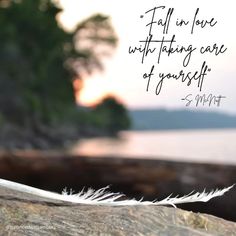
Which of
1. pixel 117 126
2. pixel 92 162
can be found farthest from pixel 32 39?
pixel 92 162

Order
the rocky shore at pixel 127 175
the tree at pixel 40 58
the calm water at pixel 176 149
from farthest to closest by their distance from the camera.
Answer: the tree at pixel 40 58 → the calm water at pixel 176 149 → the rocky shore at pixel 127 175

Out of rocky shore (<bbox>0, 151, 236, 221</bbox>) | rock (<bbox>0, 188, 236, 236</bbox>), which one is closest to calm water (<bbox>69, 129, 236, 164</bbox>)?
rocky shore (<bbox>0, 151, 236, 221</bbox>)

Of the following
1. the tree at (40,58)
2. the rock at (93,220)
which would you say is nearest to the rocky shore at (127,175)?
the rock at (93,220)

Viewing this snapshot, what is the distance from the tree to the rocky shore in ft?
98.4

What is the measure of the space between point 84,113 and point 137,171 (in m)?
52.7

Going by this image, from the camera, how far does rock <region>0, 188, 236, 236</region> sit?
1606mm

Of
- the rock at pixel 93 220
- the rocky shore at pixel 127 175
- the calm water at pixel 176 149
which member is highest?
the rock at pixel 93 220

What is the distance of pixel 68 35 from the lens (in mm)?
41969

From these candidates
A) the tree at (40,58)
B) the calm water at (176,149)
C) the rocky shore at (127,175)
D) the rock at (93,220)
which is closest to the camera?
the rock at (93,220)

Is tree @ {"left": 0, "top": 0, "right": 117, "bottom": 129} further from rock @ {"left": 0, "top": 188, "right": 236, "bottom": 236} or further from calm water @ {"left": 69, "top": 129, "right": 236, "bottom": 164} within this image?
rock @ {"left": 0, "top": 188, "right": 236, "bottom": 236}

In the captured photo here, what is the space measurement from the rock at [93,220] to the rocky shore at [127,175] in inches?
80.1

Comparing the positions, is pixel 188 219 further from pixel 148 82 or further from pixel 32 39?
pixel 32 39

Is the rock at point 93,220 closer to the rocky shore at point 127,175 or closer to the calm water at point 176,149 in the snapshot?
the rocky shore at point 127,175

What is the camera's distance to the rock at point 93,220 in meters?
1.61
